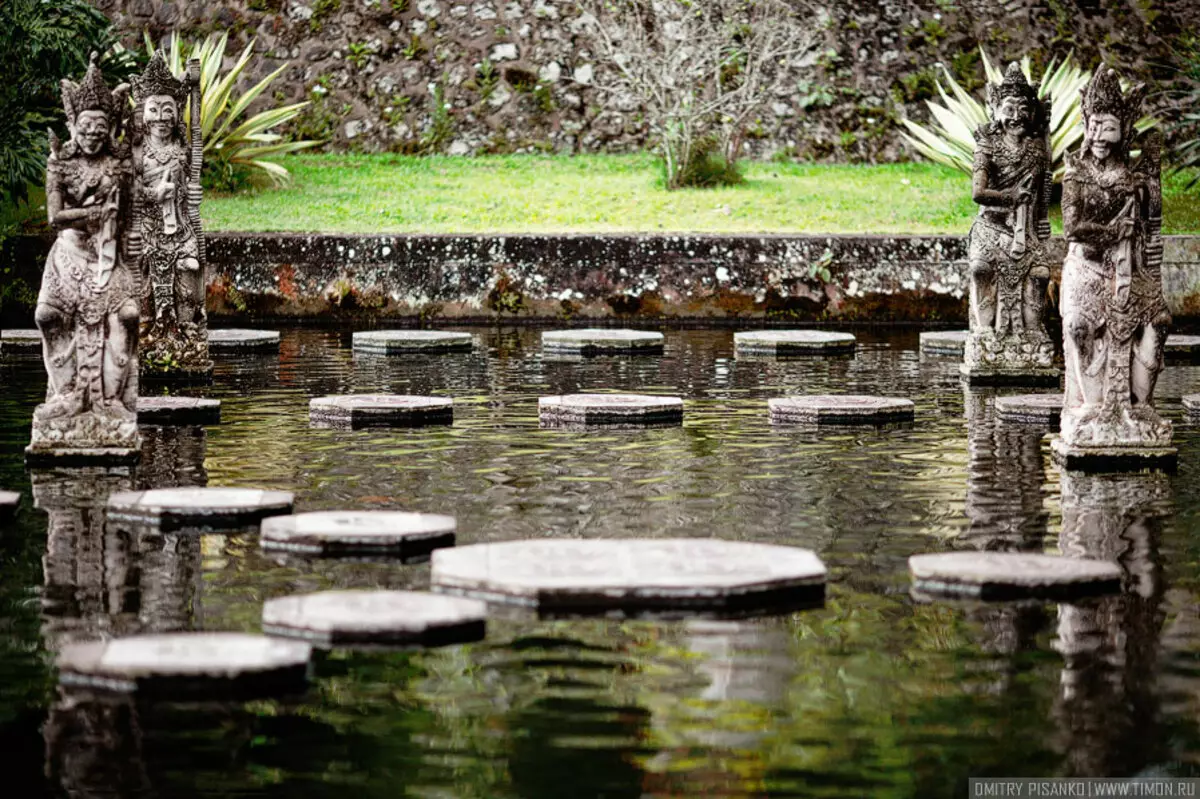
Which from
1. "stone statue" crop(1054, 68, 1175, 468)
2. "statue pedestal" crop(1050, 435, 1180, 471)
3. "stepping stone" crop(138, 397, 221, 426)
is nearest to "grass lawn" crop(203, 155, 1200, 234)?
"stepping stone" crop(138, 397, 221, 426)

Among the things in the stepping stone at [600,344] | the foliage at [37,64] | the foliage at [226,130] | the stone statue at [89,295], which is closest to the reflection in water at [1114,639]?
the stone statue at [89,295]

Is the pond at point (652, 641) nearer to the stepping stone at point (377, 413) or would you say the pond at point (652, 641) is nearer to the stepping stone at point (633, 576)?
the stepping stone at point (633, 576)

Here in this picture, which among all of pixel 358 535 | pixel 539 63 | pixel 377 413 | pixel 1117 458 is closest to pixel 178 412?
pixel 377 413

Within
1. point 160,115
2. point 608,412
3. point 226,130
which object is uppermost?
point 226,130

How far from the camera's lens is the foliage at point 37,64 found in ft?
53.1

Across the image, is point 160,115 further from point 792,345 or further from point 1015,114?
point 1015,114

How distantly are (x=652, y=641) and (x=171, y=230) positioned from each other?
275 inches

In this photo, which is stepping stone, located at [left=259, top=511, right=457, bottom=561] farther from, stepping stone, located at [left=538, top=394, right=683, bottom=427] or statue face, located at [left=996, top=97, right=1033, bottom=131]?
statue face, located at [left=996, top=97, right=1033, bottom=131]

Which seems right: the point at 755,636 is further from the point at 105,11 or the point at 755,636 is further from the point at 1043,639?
the point at 105,11

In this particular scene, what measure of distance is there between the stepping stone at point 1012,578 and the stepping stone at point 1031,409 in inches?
158

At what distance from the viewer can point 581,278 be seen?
1653 centimetres

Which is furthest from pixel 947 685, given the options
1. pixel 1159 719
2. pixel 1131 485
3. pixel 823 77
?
pixel 823 77

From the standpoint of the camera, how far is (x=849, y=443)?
358 inches

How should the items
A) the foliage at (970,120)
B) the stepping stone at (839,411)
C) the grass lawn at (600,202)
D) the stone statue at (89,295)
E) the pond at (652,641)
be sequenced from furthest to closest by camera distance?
the foliage at (970,120), the grass lawn at (600,202), the stepping stone at (839,411), the stone statue at (89,295), the pond at (652,641)
